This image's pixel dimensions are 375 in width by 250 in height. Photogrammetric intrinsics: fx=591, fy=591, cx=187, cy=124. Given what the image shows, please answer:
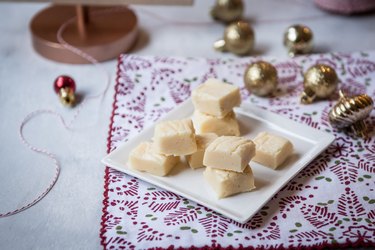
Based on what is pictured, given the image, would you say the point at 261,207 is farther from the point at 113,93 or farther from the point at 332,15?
the point at 332,15

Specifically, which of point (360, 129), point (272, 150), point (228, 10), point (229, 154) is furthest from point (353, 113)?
point (228, 10)

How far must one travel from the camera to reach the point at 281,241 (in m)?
0.84

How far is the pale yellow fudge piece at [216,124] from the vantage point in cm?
102

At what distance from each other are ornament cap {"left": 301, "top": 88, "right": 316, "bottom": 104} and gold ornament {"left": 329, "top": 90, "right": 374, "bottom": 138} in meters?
0.08

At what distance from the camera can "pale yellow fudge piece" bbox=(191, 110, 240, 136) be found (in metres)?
1.02

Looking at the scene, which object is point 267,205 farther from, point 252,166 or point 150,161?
point 150,161

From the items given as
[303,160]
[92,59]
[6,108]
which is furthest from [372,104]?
[6,108]

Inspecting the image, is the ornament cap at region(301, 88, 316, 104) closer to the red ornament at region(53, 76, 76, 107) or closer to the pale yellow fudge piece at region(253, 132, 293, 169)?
the pale yellow fudge piece at region(253, 132, 293, 169)

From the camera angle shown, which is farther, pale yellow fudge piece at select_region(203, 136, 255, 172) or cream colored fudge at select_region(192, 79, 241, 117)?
cream colored fudge at select_region(192, 79, 241, 117)

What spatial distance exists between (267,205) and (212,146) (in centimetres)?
12

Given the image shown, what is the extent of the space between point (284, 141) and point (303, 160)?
1.8 inches

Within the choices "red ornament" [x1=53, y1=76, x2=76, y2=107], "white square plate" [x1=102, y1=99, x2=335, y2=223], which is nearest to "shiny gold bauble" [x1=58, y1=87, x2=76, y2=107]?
"red ornament" [x1=53, y1=76, x2=76, y2=107]

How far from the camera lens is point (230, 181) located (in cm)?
89

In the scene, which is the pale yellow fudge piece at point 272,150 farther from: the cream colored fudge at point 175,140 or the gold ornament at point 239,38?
the gold ornament at point 239,38
